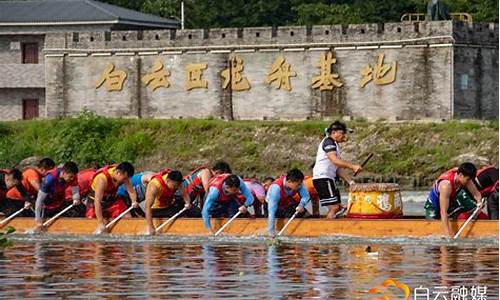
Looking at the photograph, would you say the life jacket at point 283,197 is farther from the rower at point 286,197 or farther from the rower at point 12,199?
the rower at point 12,199

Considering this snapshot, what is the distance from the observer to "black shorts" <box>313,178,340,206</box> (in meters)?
27.0

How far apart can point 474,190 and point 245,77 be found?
106ft

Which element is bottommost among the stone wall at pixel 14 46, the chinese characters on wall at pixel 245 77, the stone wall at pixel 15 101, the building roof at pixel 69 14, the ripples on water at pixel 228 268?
the ripples on water at pixel 228 268

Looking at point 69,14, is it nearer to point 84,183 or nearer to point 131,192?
point 84,183

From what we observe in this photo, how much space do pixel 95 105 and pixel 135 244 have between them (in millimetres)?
33754

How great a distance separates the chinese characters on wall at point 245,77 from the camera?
56250 mm

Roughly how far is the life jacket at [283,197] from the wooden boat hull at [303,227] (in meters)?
0.36

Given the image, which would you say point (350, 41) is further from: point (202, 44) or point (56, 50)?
point (56, 50)

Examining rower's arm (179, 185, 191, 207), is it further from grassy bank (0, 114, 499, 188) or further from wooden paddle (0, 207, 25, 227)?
grassy bank (0, 114, 499, 188)

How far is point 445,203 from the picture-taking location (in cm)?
2584

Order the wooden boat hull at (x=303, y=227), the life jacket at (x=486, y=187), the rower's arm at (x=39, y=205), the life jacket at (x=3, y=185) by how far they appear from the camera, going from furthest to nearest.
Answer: the life jacket at (x=3, y=185) → the rower's arm at (x=39, y=205) → the life jacket at (x=486, y=187) → the wooden boat hull at (x=303, y=227)

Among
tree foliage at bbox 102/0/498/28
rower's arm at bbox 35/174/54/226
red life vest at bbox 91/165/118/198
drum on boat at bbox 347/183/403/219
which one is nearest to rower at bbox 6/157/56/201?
rower's arm at bbox 35/174/54/226

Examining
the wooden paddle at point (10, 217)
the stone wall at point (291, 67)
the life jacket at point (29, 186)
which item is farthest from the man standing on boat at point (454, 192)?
the stone wall at point (291, 67)

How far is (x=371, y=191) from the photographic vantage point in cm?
2688
